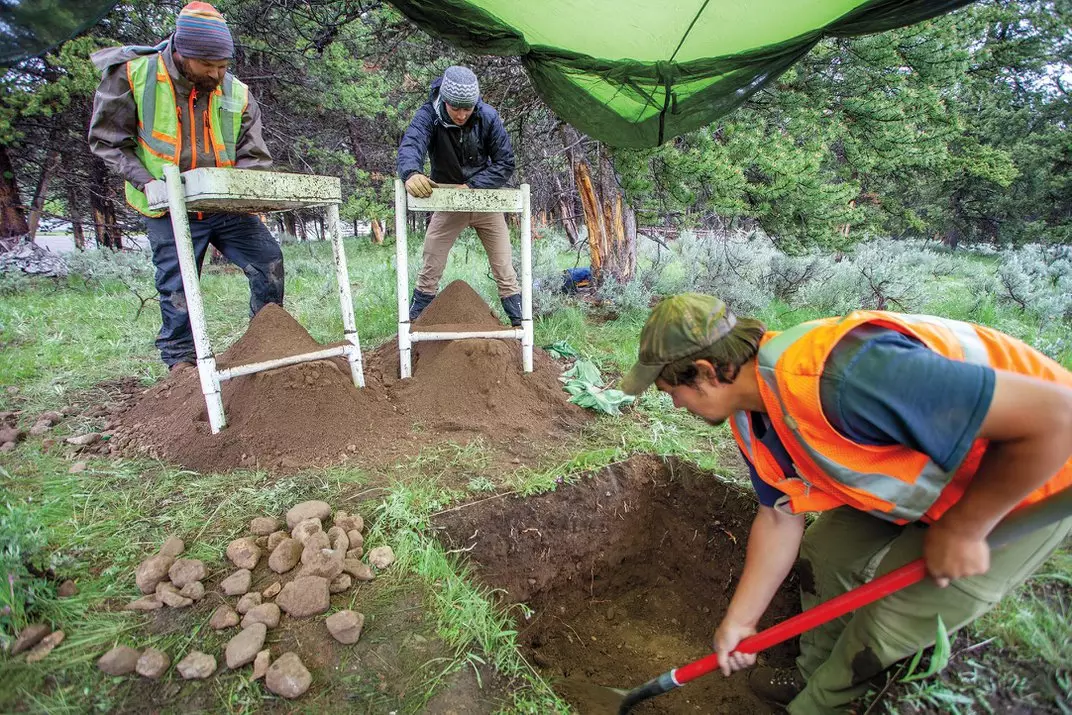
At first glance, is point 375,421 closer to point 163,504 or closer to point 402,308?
point 402,308

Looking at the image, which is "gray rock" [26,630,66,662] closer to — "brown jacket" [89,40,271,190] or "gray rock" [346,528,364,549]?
"gray rock" [346,528,364,549]

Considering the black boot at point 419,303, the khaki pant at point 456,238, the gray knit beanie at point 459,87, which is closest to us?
the gray knit beanie at point 459,87

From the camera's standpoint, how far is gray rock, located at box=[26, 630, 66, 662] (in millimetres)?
1625

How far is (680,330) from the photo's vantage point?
1459 mm

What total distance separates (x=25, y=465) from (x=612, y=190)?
16.2 feet

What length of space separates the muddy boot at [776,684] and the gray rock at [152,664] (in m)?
2.15

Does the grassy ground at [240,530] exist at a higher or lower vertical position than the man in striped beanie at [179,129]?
lower

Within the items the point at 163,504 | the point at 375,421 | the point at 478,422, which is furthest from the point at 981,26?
the point at 163,504

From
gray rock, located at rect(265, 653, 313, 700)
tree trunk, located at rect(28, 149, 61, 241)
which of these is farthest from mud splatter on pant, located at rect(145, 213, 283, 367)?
tree trunk, located at rect(28, 149, 61, 241)

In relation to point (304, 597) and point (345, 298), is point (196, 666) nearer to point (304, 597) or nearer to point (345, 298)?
point (304, 597)

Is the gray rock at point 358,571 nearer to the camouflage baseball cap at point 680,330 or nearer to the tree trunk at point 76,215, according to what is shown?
the camouflage baseball cap at point 680,330

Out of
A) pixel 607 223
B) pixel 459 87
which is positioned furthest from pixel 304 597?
pixel 607 223

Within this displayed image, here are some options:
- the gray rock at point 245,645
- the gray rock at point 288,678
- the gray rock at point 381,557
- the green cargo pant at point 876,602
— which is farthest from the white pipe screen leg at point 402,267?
the green cargo pant at point 876,602

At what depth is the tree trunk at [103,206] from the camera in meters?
7.45
